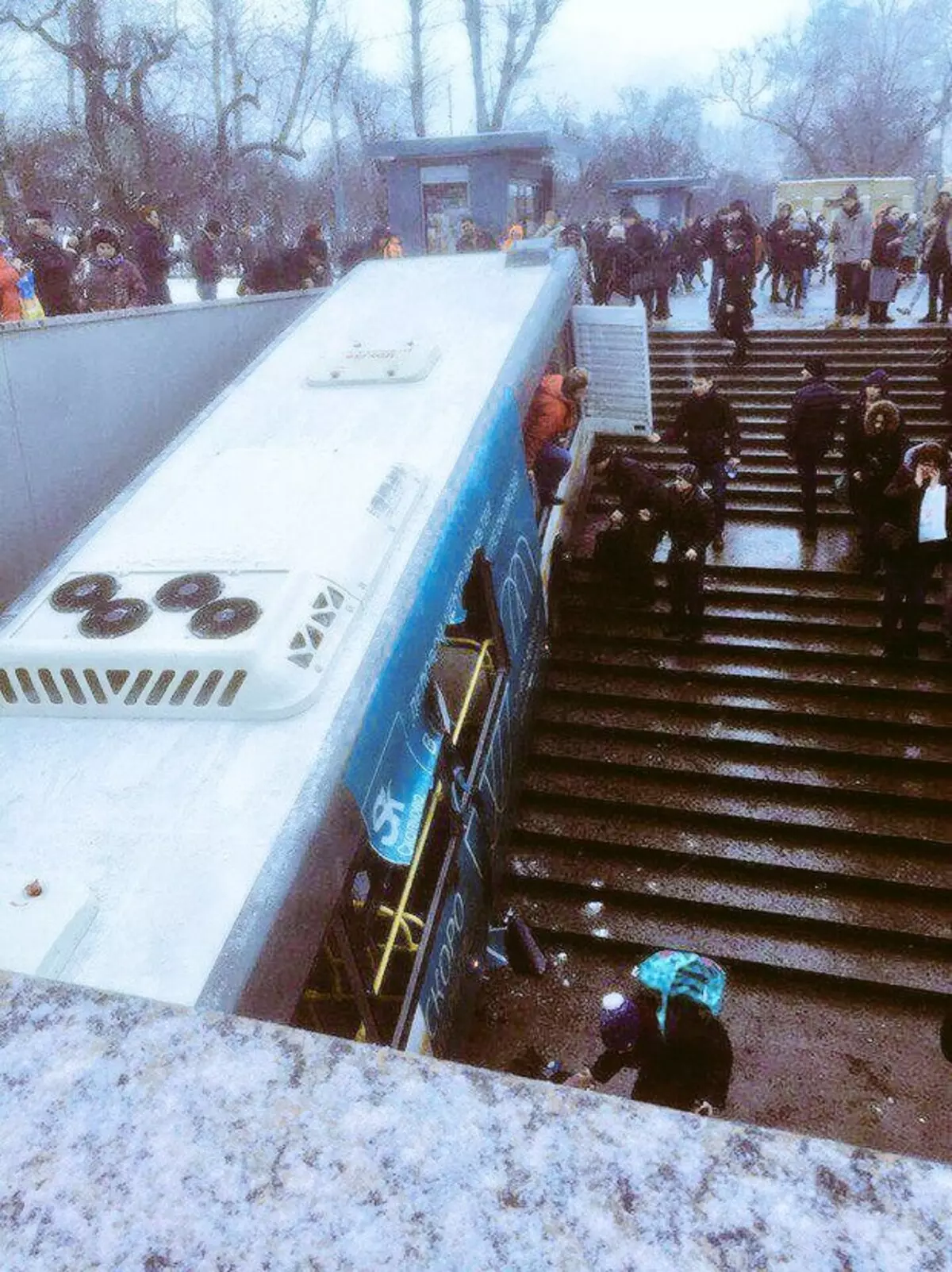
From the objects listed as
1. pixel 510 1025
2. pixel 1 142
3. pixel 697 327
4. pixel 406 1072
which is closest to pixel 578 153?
pixel 697 327

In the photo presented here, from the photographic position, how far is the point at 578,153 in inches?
871

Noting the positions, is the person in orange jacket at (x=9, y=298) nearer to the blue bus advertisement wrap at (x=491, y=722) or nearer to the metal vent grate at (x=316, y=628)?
the blue bus advertisement wrap at (x=491, y=722)

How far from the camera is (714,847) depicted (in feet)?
24.5

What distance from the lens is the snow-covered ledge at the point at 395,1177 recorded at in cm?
94

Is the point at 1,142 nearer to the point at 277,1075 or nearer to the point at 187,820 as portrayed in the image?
the point at 187,820

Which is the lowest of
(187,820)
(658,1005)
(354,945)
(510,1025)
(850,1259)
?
(510,1025)

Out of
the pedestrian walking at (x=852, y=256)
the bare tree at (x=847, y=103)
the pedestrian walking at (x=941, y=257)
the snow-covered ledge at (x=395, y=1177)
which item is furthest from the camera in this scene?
the bare tree at (x=847, y=103)

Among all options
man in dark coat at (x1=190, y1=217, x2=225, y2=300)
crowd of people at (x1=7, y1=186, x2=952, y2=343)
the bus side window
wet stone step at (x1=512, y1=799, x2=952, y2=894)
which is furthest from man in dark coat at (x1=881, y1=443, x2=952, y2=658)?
man in dark coat at (x1=190, y1=217, x2=225, y2=300)

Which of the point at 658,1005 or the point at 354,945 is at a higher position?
the point at 354,945

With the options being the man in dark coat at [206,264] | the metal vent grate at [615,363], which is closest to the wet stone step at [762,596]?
the metal vent grate at [615,363]

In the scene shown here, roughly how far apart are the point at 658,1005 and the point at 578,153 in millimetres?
22319

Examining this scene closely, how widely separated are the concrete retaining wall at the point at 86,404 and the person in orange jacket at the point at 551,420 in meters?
3.89

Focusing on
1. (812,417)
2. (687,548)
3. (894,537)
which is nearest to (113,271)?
(687,548)

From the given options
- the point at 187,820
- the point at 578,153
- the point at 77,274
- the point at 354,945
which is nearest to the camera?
the point at 187,820
